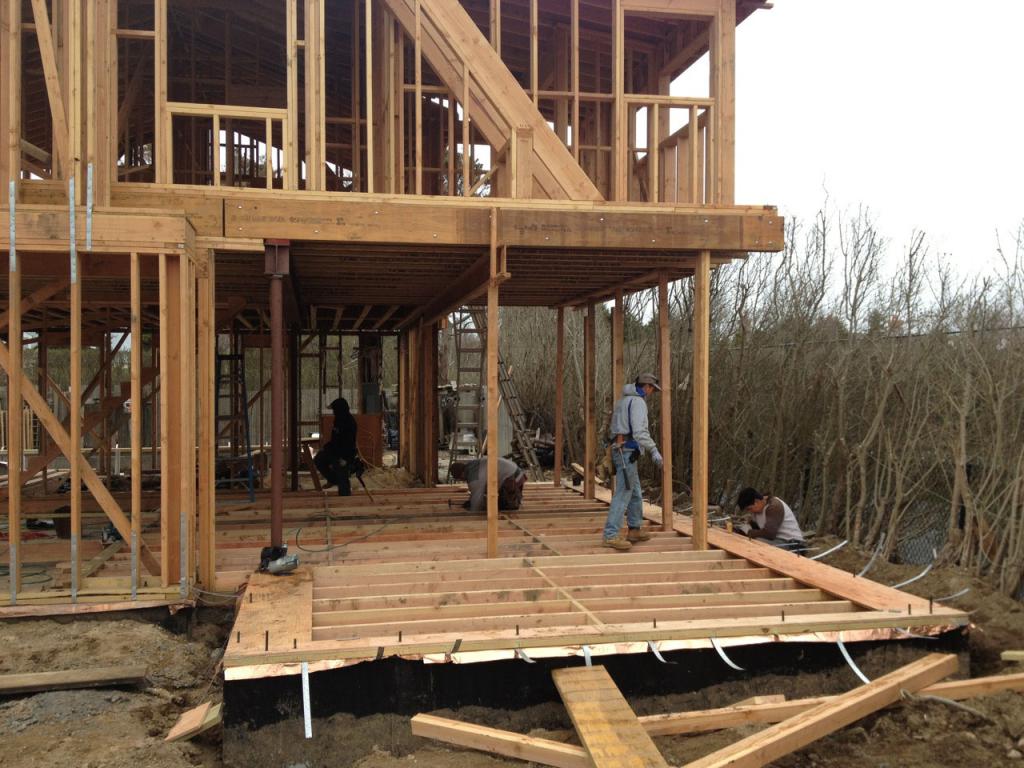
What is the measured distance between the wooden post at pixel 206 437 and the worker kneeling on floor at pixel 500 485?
12.2ft

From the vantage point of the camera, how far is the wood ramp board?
168 inches

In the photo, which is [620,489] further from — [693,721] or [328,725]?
[328,725]

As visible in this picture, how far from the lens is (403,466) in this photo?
16938 millimetres

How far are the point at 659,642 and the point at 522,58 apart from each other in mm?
9649

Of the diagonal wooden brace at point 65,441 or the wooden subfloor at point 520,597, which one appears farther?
the diagonal wooden brace at point 65,441

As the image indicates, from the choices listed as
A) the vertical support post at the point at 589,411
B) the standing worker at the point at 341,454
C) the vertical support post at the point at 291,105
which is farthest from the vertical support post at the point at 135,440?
the vertical support post at the point at 589,411

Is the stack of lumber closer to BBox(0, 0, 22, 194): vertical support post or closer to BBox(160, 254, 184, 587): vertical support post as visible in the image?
BBox(160, 254, 184, 587): vertical support post

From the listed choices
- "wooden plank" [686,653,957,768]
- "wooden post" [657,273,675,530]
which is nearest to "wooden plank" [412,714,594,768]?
"wooden plank" [686,653,957,768]

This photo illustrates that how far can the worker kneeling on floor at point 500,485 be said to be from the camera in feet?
32.8

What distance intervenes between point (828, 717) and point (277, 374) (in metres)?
4.69

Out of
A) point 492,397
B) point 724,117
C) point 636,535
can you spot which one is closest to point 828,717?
point 636,535

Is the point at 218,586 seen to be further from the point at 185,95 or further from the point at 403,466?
the point at 403,466

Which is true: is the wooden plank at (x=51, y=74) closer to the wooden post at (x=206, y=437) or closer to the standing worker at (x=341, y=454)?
the wooden post at (x=206, y=437)

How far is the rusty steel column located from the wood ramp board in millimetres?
2944
